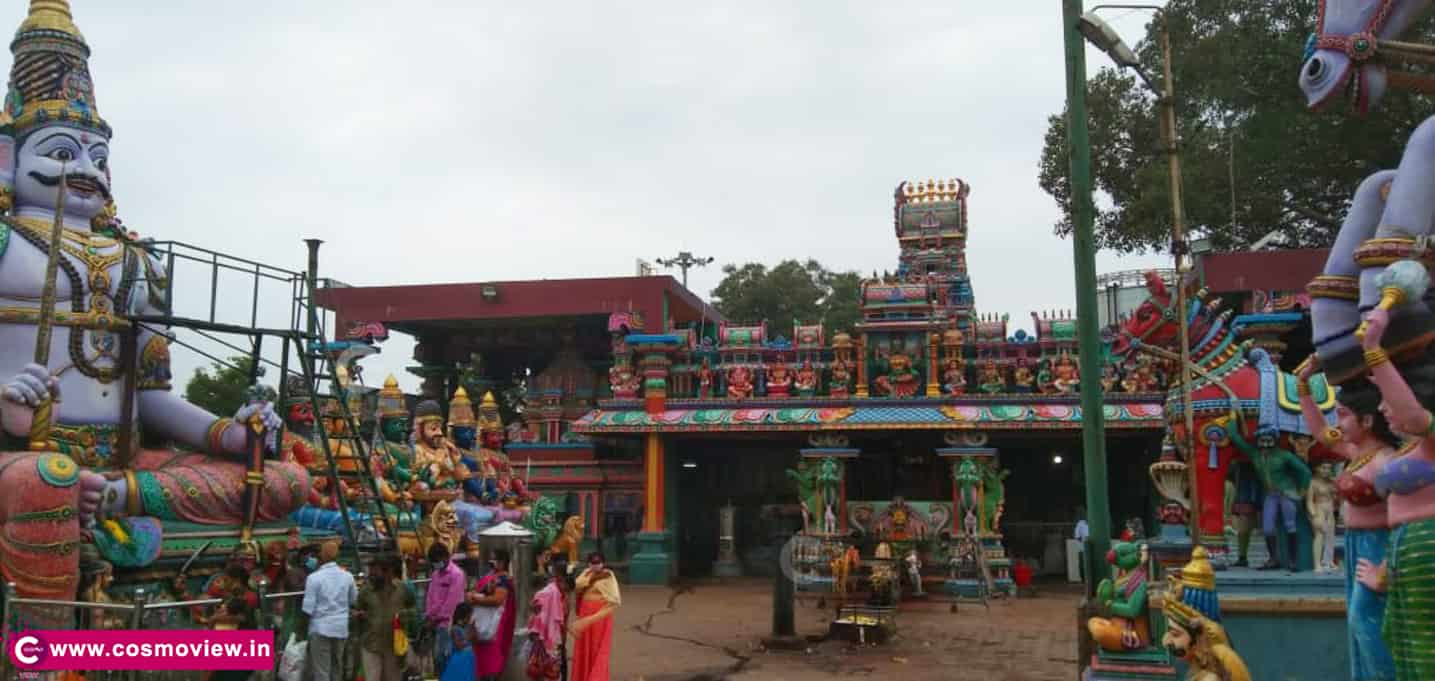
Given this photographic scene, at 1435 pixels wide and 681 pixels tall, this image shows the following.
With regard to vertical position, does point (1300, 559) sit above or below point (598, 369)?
below

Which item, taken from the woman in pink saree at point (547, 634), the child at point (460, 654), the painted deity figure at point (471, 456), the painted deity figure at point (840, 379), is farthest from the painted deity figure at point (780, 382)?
the child at point (460, 654)

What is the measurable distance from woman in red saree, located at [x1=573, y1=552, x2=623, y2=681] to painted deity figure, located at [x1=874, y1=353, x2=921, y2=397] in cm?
1349

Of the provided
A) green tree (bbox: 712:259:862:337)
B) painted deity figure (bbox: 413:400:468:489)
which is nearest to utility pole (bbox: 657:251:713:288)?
green tree (bbox: 712:259:862:337)

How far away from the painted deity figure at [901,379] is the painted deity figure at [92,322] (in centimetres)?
1342

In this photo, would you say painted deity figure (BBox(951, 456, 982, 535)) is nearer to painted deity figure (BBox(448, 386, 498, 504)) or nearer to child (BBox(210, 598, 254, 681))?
painted deity figure (BBox(448, 386, 498, 504))

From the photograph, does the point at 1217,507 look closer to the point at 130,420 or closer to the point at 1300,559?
the point at 1300,559

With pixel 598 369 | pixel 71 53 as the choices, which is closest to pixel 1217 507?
pixel 71 53

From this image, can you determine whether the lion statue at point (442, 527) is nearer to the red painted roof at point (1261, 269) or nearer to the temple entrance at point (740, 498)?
the temple entrance at point (740, 498)

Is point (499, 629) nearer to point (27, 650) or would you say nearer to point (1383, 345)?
point (27, 650)

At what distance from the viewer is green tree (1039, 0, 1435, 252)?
23.2 metres

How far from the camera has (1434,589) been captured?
449 centimetres

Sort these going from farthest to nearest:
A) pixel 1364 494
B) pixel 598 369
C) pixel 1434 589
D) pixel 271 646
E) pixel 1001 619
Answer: pixel 598 369 → pixel 1001 619 → pixel 271 646 → pixel 1364 494 → pixel 1434 589

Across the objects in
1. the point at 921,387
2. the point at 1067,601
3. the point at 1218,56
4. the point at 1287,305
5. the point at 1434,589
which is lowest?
the point at 1067,601

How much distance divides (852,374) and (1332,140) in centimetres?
1218
